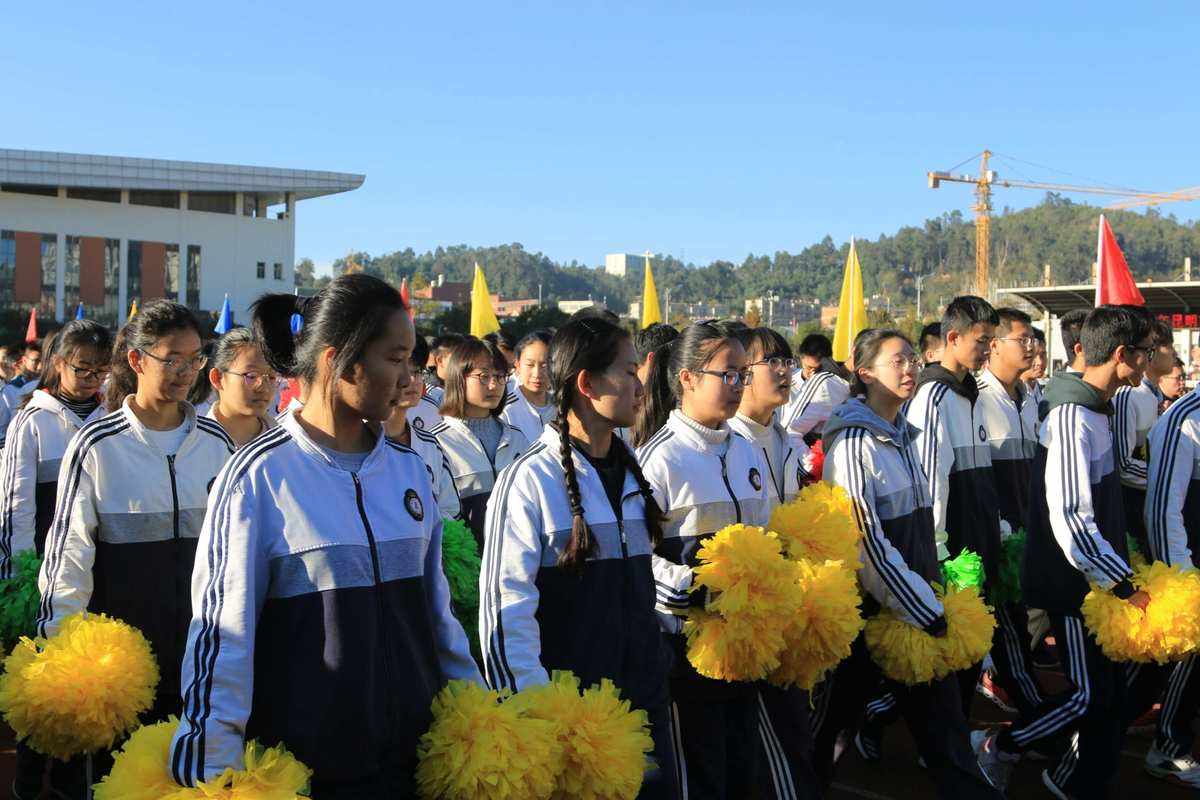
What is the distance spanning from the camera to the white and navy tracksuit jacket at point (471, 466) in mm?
6246

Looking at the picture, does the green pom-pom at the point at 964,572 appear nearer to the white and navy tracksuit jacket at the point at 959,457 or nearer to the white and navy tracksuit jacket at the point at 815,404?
the white and navy tracksuit jacket at the point at 959,457

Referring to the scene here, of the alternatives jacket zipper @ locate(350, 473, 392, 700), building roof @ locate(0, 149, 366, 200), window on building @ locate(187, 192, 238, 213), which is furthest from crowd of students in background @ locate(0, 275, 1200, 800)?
window on building @ locate(187, 192, 238, 213)

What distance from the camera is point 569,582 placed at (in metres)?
3.34

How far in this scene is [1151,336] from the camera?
518 centimetres

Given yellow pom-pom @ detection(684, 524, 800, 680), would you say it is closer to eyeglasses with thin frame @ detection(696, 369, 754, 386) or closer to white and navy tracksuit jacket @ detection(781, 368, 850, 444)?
eyeglasses with thin frame @ detection(696, 369, 754, 386)

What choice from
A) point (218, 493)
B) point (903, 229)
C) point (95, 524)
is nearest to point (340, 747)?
point (218, 493)

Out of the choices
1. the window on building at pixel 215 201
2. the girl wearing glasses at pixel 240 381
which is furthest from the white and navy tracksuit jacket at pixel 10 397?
the window on building at pixel 215 201

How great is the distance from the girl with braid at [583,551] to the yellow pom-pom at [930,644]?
118cm

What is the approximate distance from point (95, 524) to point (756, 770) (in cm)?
239

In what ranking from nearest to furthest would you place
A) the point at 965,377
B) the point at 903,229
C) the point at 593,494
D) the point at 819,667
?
the point at 593,494 < the point at 819,667 < the point at 965,377 < the point at 903,229

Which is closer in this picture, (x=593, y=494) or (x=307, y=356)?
(x=307, y=356)

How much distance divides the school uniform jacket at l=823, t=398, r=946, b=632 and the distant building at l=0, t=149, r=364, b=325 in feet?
205

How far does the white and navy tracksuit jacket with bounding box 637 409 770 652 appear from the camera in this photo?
399 centimetres

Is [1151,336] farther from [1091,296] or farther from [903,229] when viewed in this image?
[903,229]
